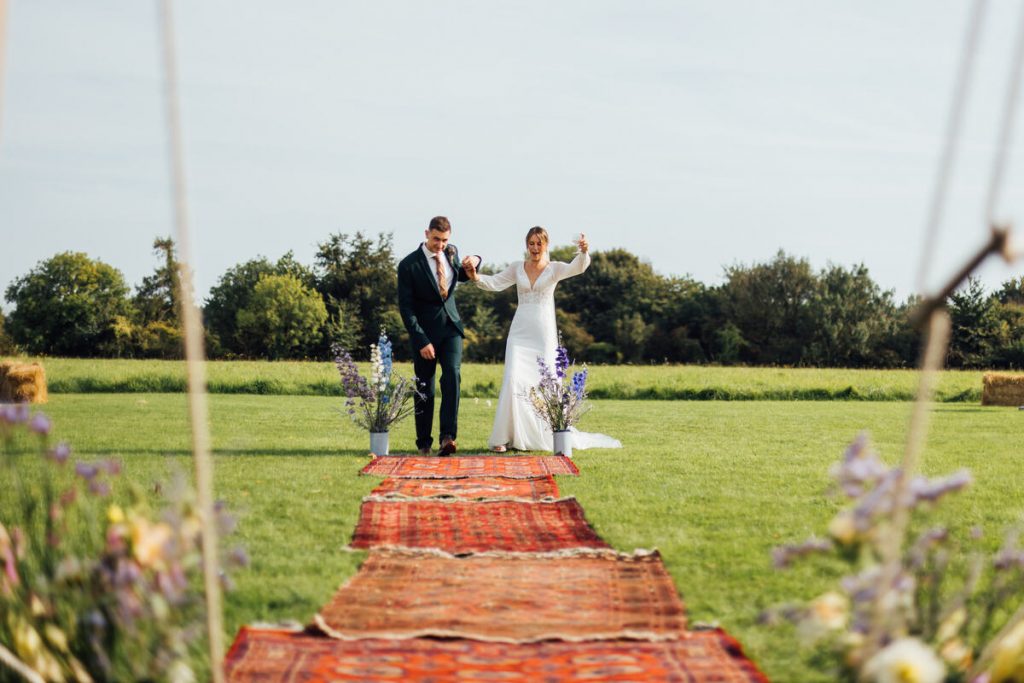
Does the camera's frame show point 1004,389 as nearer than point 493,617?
No

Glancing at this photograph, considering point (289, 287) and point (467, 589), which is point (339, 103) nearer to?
point (467, 589)

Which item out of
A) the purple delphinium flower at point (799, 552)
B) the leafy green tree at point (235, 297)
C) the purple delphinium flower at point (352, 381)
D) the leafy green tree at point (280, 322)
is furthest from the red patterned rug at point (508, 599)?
the leafy green tree at point (280, 322)

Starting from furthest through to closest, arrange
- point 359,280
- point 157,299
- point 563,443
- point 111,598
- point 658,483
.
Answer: point 359,280
point 157,299
point 563,443
point 658,483
point 111,598

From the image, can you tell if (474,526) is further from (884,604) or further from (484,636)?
(884,604)

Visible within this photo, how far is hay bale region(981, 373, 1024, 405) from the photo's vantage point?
71.3ft

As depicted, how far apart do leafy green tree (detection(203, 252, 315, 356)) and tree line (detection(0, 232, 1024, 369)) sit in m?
0.08

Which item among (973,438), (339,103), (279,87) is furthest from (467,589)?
(973,438)

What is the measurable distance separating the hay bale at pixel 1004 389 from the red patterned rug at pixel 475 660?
66.7 ft

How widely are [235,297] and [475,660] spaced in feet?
168

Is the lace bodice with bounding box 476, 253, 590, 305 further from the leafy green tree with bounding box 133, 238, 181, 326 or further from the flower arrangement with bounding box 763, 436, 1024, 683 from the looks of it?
the leafy green tree with bounding box 133, 238, 181, 326

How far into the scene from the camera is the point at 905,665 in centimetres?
207

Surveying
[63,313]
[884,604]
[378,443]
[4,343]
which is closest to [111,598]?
[884,604]

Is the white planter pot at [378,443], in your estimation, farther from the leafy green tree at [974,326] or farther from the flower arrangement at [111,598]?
the leafy green tree at [974,326]

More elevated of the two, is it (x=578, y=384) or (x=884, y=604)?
(x=578, y=384)
